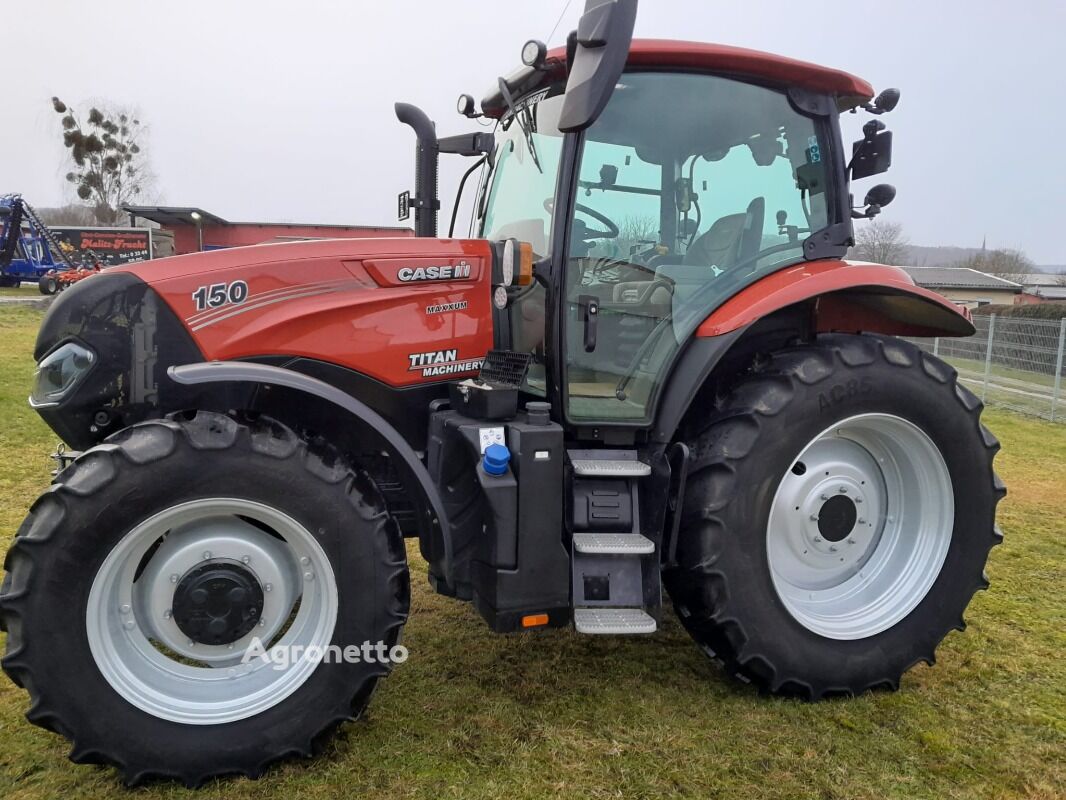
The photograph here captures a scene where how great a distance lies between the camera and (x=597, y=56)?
90.9 inches

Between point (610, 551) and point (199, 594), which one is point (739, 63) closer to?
point (610, 551)

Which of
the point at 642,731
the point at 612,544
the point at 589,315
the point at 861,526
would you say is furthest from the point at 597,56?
the point at 642,731

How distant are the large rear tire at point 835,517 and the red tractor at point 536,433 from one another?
0.01 meters

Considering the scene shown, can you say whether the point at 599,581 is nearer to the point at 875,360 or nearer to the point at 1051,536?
the point at 875,360

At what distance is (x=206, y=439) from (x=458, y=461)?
845 mm

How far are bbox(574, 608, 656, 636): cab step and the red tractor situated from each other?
1 cm

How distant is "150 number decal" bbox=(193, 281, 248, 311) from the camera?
2.54 metres

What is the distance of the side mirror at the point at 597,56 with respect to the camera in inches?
89.0

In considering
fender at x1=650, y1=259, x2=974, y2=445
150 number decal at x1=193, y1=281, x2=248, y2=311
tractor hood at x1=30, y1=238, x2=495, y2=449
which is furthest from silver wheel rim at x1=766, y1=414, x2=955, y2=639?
150 number decal at x1=193, y1=281, x2=248, y2=311

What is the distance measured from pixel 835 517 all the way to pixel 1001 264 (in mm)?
64833

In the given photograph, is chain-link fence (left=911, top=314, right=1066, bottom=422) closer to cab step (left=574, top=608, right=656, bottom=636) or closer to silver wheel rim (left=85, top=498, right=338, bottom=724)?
cab step (left=574, top=608, right=656, bottom=636)

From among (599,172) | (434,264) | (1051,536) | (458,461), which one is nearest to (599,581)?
(458,461)

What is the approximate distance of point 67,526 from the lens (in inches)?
84.3

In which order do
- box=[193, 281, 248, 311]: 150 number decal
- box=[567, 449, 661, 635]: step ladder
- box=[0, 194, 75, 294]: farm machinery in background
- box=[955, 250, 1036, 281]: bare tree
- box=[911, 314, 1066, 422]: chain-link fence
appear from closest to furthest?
box=[193, 281, 248, 311]: 150 number decal < box=[567, 449, 661, 635]: step ladder < box=[911, 314, 1066, 422]: chain-link fence < box=[0, 194, 75, 294]: farm machinery in background < box=[955, 250, 1036, 281]: bare tree
